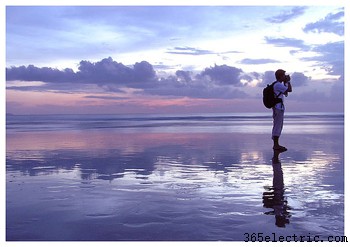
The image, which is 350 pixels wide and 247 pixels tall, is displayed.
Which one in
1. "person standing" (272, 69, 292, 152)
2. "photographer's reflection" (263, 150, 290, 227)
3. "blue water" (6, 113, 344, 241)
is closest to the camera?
"blue water" (6, 113, 344, 241)

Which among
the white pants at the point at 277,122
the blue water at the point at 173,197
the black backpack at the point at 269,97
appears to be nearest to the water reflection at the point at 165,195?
the blue water at the point at 173,197

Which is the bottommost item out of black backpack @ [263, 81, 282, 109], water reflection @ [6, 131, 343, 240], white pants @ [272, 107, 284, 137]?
water reflection @ [6, 131, 343, 240]

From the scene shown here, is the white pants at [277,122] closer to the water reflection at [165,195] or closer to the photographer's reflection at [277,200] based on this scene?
the water reflection at [165,195]

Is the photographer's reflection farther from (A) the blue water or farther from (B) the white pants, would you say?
(B) the white pants

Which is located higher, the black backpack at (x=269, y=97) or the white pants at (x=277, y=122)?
the black backpack at (x=269, y=97)

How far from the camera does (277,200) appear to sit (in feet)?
17.6

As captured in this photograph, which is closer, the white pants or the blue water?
the blue water

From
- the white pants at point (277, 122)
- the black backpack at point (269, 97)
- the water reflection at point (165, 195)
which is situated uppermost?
the black backpack at point (269, 97)

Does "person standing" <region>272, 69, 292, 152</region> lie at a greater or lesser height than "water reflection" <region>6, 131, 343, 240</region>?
greater

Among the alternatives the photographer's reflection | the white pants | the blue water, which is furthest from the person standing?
the photographer's reflection

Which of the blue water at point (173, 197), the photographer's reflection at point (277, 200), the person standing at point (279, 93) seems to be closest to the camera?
the blue water at point (173, 197)

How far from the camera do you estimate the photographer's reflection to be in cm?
450

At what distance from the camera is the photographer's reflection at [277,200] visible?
4.50 m
